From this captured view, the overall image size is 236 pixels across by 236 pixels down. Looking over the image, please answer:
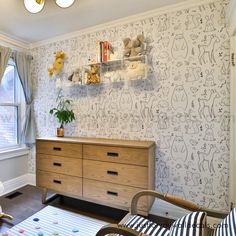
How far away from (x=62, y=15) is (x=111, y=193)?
2198 millimetres

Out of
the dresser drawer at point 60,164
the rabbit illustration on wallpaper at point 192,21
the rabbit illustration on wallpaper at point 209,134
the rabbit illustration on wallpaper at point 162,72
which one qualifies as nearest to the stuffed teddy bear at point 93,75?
the rabbit illustration on wallpaper at point 162,72

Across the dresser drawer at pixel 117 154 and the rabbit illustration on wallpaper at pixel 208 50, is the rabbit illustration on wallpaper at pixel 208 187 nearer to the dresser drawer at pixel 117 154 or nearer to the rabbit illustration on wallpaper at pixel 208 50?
the dresser drawer at pixel 117 154

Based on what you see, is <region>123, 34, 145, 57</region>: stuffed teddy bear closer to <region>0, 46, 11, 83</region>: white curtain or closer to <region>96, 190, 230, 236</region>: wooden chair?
<region>96, 190, 230, 236</region>: wooden chair

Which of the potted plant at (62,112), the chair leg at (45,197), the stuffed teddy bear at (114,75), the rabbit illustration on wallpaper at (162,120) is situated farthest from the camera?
the potted plant at (62,112)

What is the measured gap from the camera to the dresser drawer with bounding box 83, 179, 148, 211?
1993 millimetres

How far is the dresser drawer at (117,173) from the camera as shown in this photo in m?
1.96

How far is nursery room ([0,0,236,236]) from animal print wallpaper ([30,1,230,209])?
0.01 m

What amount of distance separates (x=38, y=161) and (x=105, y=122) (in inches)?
41.5

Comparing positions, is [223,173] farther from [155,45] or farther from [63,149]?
[63,149]

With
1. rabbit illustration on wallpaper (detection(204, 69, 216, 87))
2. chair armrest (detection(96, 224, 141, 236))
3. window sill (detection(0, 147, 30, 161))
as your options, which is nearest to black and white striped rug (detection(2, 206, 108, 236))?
chair armrest (detection(96, 224, 141, 236))

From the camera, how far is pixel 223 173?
6.50 ft

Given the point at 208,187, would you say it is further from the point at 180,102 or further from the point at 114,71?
the point at 114,71

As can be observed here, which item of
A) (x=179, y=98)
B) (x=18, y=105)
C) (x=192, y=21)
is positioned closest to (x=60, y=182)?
(x=18, y=105)

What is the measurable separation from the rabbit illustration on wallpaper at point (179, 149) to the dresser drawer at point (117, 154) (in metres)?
0.44
